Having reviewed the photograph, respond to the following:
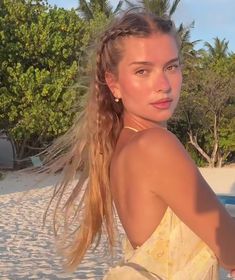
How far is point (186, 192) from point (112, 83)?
505 millimetres

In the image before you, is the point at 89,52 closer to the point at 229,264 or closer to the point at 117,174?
the point at 117,174

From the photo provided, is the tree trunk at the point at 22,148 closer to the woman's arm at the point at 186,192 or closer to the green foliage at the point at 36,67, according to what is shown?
the green foliage at the point at 36,67

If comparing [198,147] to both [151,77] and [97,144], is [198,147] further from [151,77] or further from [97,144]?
[151,77]

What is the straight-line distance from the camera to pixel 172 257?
1566mm

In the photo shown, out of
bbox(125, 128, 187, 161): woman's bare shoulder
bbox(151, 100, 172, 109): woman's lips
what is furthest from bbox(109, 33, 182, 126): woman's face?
bbox(125, 128, 187, 161): woman's bare shoulder

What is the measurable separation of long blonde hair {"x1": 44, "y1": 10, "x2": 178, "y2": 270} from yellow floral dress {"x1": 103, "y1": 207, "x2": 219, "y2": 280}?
1.24 ft

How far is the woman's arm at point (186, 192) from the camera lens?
4.97 ft

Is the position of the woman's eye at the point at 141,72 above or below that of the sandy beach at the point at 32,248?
above

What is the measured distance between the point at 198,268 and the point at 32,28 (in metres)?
21.1

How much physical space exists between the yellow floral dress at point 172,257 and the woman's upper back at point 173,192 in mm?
22

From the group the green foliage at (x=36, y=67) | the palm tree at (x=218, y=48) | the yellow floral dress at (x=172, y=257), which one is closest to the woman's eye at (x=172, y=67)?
the yellow floral dress at (x=172, y=257)

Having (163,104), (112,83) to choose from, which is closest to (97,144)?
(112,83)

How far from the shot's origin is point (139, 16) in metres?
1.86

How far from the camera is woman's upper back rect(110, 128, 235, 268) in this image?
59.7 inches
